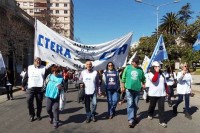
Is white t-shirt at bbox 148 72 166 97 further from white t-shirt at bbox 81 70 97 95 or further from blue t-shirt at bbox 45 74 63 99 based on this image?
blue t-shirt at bbox 45 74 63 99

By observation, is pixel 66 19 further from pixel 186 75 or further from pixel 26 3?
pixel 186 75

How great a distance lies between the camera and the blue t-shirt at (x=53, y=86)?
8.80 m

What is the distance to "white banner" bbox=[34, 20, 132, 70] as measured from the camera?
1076cm

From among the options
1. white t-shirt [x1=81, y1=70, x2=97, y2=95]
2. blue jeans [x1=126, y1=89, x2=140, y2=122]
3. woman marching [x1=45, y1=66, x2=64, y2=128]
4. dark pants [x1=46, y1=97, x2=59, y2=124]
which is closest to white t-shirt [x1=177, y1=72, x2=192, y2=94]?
blue jeans [x1=126, y1=89, x2=140, y2=122]

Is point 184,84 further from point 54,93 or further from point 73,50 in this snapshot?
point 54,93

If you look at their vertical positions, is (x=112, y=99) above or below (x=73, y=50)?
below

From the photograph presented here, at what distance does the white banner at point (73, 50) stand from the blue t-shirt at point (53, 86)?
169 centimetres

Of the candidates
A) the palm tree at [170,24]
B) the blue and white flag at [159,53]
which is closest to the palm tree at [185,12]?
the palm tree at [170,24]

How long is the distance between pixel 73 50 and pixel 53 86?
2494mm

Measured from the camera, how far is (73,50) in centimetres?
1115

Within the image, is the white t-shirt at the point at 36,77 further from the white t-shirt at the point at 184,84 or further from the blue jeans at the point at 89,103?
the white t-shirt at the point at 184,84

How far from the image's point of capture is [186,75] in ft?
33.9

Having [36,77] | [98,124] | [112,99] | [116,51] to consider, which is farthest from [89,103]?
[116,51]

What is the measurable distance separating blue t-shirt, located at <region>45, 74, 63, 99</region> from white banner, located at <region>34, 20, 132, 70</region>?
169cm
